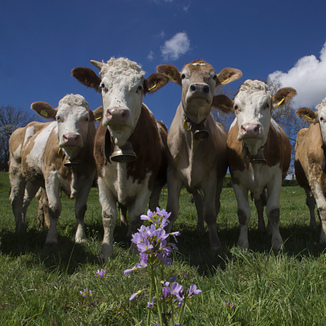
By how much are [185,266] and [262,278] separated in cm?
102

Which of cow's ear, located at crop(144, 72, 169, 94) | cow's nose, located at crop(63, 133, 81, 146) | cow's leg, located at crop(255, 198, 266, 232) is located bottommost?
cow's leg, located at crop(255, 198, 266, 232)

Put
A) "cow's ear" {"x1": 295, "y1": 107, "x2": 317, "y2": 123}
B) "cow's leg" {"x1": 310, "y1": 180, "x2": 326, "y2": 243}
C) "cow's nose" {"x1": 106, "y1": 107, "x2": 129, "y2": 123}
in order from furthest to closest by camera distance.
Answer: "cow's ear" {"x1": 295, "y1": 107, "x2": 317, "y2": 123} < "cow's leg" {"x1": 310, "y1": 180, "x2": 326, "y2": 243} < "cow's nose" {"x1": 106, "y1": 107, "x2": 129, "y2": 123}

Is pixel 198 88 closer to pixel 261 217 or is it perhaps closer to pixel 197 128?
pixel 197 128

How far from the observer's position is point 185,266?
3.47 m

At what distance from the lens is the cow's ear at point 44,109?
5629 mm

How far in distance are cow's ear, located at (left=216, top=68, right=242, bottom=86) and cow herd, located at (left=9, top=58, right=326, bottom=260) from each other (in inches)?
0.5

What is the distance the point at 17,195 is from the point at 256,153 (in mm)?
5099

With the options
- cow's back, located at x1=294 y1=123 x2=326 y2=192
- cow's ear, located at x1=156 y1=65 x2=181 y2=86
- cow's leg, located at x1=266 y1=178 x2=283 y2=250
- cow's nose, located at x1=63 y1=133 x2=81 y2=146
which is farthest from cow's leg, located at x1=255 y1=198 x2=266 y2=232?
A: cow's nose, located at x1=63 y1=133 x2=81 y2=146

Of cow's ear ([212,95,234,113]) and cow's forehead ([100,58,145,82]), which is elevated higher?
cow's forehead ([100,58,145,82])

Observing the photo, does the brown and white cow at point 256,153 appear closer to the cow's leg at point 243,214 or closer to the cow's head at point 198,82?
the cow's leg at point 243,214

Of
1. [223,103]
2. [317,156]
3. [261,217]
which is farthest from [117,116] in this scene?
[261,217]

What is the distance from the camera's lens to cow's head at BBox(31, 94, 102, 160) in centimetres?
463

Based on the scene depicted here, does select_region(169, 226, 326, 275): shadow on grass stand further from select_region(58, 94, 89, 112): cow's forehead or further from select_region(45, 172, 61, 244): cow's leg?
select_region(58, 94, 89, 112): cow's forehead

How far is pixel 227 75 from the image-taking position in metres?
4.84
